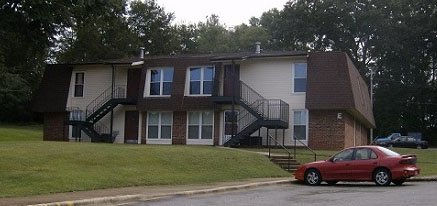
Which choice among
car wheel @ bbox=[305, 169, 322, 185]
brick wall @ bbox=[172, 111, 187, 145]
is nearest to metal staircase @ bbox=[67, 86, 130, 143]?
brick wall @ bbox=[172, 111, 187, 145]

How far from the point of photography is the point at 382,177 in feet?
65.5

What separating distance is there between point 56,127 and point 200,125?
10.9m

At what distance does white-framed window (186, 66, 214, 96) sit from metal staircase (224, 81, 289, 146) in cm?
213

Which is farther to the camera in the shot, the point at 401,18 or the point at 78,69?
the point at 401,18

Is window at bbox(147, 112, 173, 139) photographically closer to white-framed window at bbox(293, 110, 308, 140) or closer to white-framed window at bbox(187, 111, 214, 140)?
white-framed window at bbox(187, 111, 214, 140)

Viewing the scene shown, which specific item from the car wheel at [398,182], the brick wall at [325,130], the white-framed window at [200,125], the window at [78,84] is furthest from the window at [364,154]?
the window at [78,84]

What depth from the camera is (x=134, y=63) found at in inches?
1474

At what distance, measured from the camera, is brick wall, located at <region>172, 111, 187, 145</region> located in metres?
36.5

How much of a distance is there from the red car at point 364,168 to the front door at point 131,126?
60.7 ft

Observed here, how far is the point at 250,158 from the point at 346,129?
1017 centimetres

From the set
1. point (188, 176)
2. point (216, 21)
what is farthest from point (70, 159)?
point (216, 21)

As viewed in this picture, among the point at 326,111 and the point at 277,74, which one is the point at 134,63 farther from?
the point at 326,111

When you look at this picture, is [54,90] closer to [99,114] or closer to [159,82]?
[99,114]

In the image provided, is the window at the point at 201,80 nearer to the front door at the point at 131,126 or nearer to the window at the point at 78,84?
the front door at the point at 131,126
